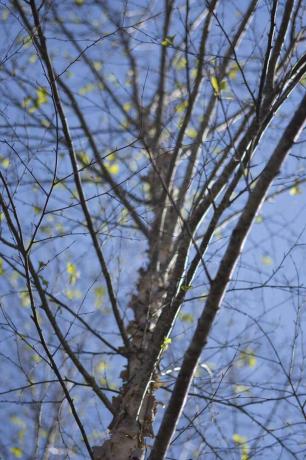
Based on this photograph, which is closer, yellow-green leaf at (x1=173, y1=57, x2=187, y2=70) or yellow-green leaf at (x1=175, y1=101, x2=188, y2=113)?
yellow-green leaf at (x1=175, y1=101, x2=188, y2=113)

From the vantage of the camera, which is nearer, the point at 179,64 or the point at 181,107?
the point at 181,107

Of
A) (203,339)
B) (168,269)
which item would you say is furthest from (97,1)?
(203,339)

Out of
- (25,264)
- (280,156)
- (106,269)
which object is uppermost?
(106,269)

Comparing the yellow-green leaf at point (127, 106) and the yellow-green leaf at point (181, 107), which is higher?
the yellow-green leaf at point (127, 106)

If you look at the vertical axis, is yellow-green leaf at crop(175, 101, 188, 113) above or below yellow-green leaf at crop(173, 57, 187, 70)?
below

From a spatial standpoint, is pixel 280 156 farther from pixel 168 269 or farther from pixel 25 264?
pixel 168 269

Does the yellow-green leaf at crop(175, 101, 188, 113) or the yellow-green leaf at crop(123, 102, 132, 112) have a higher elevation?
the yellow-green leaf at crop(123, 102, 132, 112)

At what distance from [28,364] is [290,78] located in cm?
344

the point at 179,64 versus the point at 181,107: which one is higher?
the point at 179,64

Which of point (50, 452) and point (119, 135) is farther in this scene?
point (119, 135)

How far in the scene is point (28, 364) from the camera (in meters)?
4.86

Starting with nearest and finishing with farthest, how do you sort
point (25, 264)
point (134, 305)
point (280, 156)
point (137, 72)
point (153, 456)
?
point (280, 156) < point (153, 456) < point (25, 264) < point (134, 305) < point (137, 72)

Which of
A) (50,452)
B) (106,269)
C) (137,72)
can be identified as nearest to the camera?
(106,269)

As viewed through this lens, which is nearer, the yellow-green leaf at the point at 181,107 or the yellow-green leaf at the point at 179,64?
the yellow-green leaf at the point at 181,107
